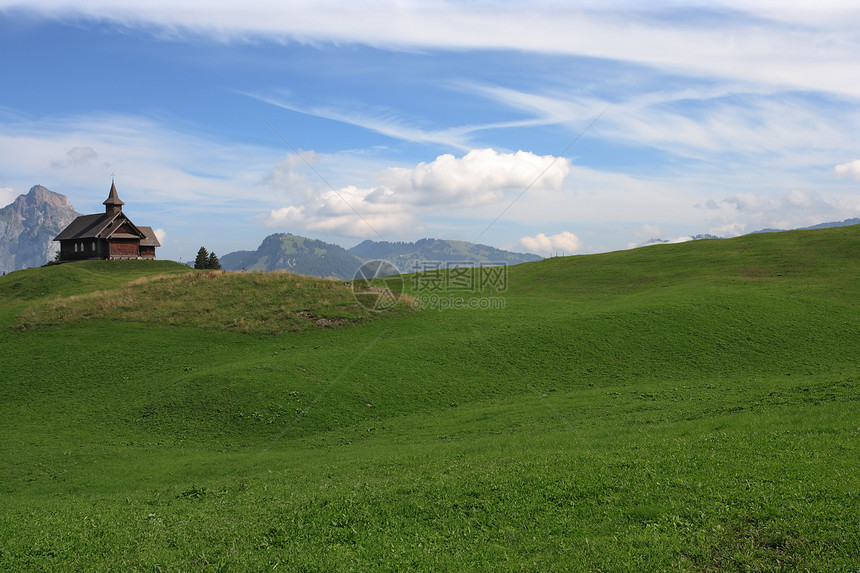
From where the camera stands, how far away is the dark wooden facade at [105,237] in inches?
3568

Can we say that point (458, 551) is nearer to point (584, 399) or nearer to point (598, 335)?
point (584, 399)

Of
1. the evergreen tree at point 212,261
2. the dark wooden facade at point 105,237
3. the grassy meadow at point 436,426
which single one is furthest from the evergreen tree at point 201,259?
the grassy meadow at point 436,426

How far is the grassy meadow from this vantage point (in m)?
10.4

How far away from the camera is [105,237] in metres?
89.5

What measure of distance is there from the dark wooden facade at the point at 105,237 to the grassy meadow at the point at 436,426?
32938 mm

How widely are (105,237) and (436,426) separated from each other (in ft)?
294
